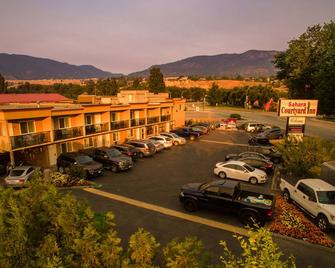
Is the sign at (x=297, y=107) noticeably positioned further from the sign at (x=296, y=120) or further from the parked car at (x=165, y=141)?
the parked car at (x=165, y=141)

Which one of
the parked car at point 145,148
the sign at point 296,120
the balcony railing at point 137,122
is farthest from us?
the balcony railing at point 137,122

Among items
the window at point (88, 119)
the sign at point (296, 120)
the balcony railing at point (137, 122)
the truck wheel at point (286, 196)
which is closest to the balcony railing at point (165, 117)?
the balcony railing at point (137, 122)

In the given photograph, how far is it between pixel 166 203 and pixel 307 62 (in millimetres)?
29955

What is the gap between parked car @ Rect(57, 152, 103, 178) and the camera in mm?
20391

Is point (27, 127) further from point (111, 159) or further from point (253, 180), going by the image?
point (253, 180)

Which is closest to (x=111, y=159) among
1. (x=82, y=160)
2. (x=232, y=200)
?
(x=82, y=160)

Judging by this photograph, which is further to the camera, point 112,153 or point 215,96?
point 215,96

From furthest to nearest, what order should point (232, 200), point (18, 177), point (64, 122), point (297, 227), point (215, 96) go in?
point (215, 96) → point (64, 122) → point (18, 177) → point (232, 200) → point (297, 227)

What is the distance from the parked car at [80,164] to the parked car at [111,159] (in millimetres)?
1365

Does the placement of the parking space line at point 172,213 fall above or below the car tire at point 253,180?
above

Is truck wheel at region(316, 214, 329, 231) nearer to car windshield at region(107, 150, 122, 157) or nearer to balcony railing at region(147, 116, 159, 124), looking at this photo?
car windshield at region(107, 150, 122, 157)

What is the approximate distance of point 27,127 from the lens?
23.6 metres

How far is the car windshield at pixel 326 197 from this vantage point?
12.8 metres

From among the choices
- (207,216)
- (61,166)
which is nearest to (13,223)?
(207,216)
